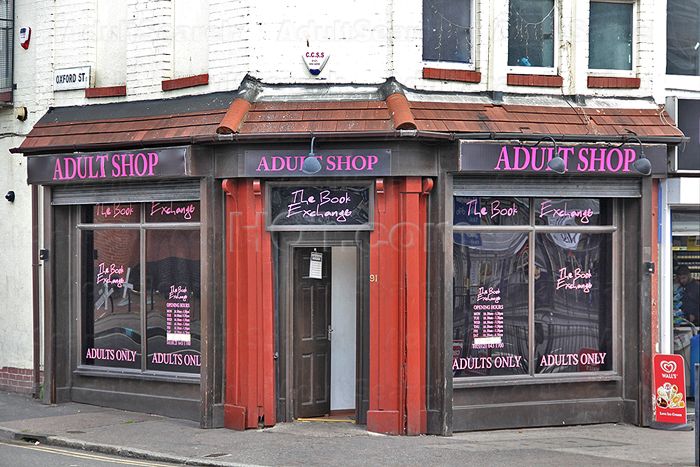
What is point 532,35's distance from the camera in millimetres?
15172

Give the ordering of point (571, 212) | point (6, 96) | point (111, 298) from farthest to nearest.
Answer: point (6, 96)
point (111, 298)
point (571, 212)

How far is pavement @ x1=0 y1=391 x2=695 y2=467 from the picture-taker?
40.5 feet

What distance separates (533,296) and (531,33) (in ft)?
11.5

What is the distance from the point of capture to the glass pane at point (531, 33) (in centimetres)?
1509

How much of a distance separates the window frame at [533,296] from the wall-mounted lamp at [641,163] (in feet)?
2.46

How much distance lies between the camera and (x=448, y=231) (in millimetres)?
14180

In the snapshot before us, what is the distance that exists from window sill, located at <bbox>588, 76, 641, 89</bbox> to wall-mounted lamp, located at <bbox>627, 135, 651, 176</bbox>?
1.05 metres

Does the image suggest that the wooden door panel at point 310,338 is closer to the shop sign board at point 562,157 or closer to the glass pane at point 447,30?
the shop sign board at point 562,157

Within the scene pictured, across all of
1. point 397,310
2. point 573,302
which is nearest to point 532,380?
point 573,302

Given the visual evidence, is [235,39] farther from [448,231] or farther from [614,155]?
[614,155]

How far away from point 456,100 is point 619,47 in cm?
255

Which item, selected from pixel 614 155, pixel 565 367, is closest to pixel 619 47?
pixel 614 155

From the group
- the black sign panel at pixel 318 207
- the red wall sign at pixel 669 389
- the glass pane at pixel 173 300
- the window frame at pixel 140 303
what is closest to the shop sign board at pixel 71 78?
the window frame at pixel 140 303

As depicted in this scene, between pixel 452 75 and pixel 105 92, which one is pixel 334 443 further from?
pixel 105 92
